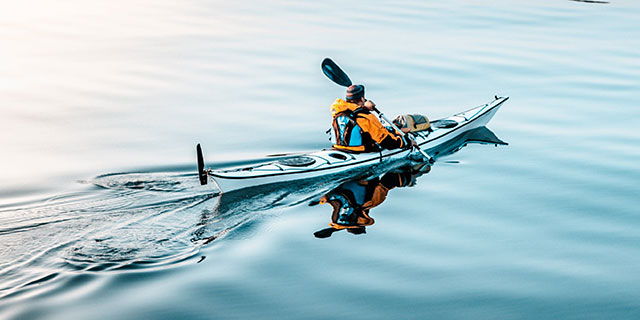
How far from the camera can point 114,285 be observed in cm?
652

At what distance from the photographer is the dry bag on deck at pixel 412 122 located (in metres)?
10.8

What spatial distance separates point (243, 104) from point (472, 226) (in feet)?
19.8

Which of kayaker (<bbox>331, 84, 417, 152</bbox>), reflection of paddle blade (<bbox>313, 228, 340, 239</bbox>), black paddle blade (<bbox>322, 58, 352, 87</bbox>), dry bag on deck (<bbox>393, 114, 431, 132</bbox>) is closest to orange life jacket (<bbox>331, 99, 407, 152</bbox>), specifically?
kayaker (<bbox>331, 84, 417, 152</bbox>)

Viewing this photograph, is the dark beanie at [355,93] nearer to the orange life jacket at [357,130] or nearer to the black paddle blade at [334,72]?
the orange life jacket at [357,130]

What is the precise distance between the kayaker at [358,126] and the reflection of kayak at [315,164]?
4.5 inches

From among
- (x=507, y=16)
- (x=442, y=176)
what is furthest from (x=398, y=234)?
(x=507, y=16)

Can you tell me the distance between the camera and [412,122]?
10.9 metres

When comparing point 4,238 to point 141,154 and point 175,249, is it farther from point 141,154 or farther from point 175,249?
point 141,154

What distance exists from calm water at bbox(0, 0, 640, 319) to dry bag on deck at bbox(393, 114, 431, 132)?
2.08 feet

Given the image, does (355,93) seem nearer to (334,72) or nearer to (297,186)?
(334,72)

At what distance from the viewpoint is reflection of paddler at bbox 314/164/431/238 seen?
8.19 meters

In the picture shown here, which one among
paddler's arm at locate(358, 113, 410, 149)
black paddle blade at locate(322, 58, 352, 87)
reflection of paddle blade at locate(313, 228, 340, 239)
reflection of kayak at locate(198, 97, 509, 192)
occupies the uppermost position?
black paddle blade at locate(322, 58, 352, 87)

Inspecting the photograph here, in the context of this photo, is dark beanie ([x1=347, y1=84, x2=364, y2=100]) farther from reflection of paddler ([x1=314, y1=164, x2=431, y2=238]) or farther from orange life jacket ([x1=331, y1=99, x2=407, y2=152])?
reflection of paddler ([x1=314, y1=164, x2=431, y2=238])

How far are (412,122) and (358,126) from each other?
54.8 inches
